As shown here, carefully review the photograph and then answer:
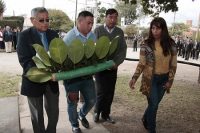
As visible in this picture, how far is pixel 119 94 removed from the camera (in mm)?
8688

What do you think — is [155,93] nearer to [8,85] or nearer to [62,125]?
[62,125]

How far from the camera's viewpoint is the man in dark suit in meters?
4.09

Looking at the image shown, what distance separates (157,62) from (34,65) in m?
1.85

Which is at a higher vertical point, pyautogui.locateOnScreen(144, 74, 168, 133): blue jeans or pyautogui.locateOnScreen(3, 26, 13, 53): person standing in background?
pyautogui.locateOnScreen(144, 74, 168, 133): blue jeans

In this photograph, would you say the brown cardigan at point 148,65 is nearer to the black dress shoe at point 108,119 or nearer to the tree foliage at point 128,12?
the black dress shoe at point 108,119

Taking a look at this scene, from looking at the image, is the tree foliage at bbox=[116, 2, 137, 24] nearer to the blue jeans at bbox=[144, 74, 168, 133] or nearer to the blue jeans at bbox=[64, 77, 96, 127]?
the blue jeans at bbox=[144, 74, 168, 133]

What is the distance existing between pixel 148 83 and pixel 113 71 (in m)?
0.79

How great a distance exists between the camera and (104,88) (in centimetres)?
584

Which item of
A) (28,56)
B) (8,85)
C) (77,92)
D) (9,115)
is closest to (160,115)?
(77,92)

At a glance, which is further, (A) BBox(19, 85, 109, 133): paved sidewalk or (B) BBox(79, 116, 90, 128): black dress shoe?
(B) BBox(79, 116, 90, 128): black dress shoe

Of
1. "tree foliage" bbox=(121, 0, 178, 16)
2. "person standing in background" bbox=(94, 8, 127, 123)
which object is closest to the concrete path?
"person standing in background" bbox=(94, 8, 127, 123)

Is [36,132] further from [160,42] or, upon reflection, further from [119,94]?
[119,94]

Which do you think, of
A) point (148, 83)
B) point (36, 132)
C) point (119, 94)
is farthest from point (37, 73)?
point (119, 94)

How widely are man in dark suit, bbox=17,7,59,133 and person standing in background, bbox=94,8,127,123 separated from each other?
1.51 m
